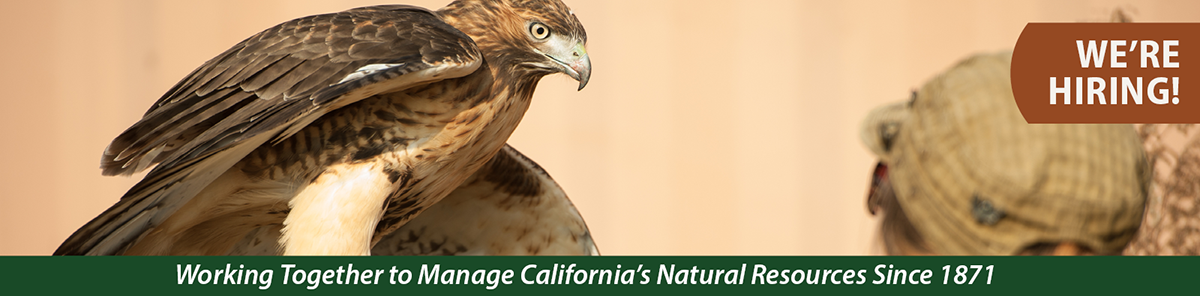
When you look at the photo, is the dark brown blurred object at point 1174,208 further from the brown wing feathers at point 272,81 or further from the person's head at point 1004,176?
the brown wing feathers at point 272,81

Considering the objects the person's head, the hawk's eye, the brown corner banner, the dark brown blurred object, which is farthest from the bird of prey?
the dark brown blurred object

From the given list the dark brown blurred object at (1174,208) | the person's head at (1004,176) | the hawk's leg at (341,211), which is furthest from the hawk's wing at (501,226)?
the dark brown blurred object at (1174,208)

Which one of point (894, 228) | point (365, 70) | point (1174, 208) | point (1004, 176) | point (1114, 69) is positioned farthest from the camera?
point (1114, 69)

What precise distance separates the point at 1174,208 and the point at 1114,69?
0.28 metres

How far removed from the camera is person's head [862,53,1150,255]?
37.1 inches

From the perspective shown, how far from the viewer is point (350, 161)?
2.56 ft

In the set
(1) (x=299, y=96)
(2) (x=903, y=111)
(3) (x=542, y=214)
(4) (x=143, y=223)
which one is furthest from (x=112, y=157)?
(2) (x=903, y=111)

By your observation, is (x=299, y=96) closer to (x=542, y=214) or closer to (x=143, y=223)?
(x=143, y=223)

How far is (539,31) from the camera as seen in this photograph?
2.73ft

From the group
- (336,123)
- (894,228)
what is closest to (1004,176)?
(894,228)

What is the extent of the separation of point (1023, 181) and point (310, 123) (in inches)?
34.0

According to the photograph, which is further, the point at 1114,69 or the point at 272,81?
the point at 1114,69

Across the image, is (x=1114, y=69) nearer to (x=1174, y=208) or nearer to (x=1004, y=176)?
(x=1174, y=208)

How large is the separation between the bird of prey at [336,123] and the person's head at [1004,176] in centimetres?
51
